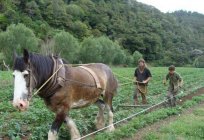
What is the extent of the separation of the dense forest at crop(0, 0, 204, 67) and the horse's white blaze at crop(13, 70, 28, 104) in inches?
1715

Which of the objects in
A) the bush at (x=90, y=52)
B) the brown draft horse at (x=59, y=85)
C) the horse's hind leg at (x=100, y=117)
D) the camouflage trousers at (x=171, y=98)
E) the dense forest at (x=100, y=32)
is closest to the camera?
the brown draft horse at (x=59, y=85)

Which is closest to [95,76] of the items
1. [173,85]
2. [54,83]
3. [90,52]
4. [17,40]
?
[54,83]

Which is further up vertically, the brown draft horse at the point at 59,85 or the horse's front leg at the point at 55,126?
the brown draft horse at the point at 59,85

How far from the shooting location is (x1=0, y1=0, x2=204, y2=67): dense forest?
58.3 meters

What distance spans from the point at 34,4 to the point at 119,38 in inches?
936

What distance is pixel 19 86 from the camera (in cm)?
613

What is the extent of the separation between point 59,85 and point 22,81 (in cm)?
107

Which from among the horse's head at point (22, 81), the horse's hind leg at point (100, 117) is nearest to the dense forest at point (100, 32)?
the horse's hind leg at point (100, 117)

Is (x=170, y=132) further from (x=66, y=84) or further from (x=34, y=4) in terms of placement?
(x=34, y=4)

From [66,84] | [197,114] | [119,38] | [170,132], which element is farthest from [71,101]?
[119,38]

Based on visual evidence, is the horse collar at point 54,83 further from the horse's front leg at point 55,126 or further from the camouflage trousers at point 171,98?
the camouflage trousers at point 171,98

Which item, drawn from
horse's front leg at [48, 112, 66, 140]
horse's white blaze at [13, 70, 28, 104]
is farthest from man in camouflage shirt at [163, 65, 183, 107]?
horse's white blaze at [13, 70, 28, 104]

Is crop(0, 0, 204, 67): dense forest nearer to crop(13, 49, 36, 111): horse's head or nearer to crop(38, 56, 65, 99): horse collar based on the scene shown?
crop(38, 56, 65, 99): horse collar

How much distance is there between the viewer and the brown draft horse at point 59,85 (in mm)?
6215
